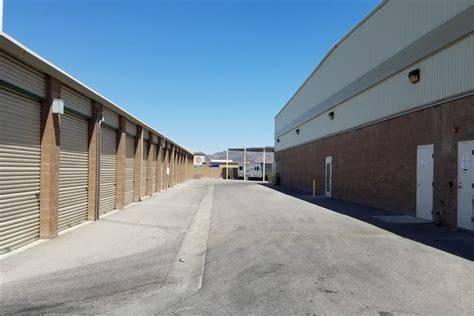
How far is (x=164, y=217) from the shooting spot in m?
14.3

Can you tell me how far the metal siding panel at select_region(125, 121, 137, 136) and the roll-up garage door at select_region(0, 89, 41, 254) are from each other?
8.27 metres

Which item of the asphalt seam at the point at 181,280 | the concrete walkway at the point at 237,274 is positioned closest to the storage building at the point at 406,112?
the concrete walkway at the point at 237,274

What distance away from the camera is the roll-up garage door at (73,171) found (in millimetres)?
10523

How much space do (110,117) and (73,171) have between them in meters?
3.89

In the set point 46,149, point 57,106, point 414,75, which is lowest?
point 46,149

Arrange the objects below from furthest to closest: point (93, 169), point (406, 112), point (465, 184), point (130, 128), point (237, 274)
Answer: point (130, 128) < point (406, 112) < point (93, 169) < point (465, 184) < point (237, 274)

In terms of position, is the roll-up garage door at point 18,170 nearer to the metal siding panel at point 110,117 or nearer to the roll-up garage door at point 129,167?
the metal siding panel at point 110,117

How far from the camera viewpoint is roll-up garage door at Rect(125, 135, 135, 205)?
1780cm

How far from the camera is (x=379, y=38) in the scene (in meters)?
18.3

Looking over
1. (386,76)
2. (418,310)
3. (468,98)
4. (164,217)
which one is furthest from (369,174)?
(418,310)

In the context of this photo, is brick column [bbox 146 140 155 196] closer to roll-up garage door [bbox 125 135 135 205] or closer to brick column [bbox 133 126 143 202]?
brick column [bbox 133 126 143 202]

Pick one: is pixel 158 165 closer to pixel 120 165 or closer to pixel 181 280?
pixel 120 165

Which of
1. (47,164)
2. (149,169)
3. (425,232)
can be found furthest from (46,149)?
(149,169)

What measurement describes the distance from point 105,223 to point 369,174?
480 inches
